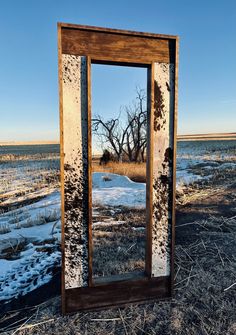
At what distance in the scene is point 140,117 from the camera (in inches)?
591

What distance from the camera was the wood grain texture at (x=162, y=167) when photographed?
2.67 metres

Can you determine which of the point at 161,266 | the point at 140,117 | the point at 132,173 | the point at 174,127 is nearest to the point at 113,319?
the point at 161,266

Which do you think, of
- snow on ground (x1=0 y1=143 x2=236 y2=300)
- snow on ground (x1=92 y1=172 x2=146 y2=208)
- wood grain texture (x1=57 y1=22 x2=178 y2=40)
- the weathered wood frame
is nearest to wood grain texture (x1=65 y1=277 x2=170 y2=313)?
the weathered wood frame

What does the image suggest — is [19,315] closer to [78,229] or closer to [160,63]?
[78,229]

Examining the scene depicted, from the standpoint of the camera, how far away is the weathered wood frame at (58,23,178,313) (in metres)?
2.40

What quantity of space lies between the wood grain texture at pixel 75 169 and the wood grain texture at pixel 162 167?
30.3 inches

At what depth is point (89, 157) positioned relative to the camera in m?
2.51

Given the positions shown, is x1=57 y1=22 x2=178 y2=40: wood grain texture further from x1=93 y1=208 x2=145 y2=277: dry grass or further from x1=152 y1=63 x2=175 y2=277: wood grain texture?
x1=93 y1=208 x2=145 y2=277: dry grass

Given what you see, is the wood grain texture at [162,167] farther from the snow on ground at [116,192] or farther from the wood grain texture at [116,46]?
the snow on ground at [116,192]

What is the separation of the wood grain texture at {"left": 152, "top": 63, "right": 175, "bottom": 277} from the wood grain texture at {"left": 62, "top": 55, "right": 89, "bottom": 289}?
77cm

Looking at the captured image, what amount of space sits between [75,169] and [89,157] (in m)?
0.19

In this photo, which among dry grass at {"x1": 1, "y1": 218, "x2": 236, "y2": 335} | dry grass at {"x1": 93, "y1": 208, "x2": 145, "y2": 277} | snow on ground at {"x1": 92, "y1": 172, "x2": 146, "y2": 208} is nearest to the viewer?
dry grass at {"x1": 1, "y1": 218, "x2": 236, "y2": 335}

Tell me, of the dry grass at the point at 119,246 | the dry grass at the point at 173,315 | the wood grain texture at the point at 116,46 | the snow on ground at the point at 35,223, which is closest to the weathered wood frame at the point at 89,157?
the wood grain texture at the point at 116,46

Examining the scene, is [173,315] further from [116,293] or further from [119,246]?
[119,246]
